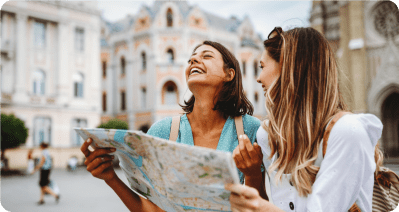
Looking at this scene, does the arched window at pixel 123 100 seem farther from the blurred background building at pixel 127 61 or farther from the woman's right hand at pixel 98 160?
the woman's right hand at pixel 98 160

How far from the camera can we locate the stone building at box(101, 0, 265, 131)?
992 inches

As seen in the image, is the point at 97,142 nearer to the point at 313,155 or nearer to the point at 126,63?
Result: the point at 313,155

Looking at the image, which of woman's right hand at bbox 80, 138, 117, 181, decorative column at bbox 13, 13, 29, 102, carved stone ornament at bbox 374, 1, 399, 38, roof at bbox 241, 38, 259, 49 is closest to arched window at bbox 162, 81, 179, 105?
roof at bbox 241, 38, 259, 49

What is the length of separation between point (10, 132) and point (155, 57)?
40.2 ft

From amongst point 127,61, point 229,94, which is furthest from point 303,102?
point 127,61

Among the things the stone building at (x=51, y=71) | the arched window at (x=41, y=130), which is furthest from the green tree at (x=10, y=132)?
the arched window at (x=41, y=130)

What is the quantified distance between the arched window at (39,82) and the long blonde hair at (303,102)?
23.5m

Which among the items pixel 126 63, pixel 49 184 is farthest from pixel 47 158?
pixel 126 63

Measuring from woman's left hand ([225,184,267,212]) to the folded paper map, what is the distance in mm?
27

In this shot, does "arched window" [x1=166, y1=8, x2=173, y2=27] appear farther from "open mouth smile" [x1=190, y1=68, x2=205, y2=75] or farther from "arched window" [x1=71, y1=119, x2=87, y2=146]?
"open mouth smile" [x1=190, y1=68, x2=205, y2=75]

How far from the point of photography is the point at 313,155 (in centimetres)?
125

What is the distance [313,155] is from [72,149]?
2312 cm

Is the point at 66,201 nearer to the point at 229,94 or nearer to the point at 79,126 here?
the point at 229,94

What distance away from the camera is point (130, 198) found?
5.85 ft
